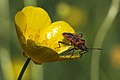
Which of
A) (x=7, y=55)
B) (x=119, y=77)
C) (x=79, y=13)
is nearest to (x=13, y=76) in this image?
(x=7, y=55)

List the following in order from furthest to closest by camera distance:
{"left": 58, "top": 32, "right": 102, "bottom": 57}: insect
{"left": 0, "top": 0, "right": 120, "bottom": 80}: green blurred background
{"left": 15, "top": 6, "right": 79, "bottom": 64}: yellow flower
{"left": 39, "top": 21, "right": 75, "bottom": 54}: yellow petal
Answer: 1. {"left": 0, "top": 0, "right": 120, "bottom": 80}: green blurred background
2. {"left": 39, "top": 21, "right": 75, "bottom": 54}: yellow petal
3. {"left": 58, "top": 32, "right": 102, "bottom": 57}: insect
4. {"left": 15, "top": 6, "right": 79, "bottom": 64}: yellow flower

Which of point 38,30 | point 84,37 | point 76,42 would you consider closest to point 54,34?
point 38,30

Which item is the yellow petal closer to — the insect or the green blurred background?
the insect

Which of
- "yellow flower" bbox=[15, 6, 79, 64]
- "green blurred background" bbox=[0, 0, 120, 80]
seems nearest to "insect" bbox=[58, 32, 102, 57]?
"yellow flower" bbox=[15, 6, 79, 64]

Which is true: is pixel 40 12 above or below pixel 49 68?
above

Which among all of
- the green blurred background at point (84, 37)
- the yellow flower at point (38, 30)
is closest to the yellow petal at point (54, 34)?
the yellow flower at point (38, 30)

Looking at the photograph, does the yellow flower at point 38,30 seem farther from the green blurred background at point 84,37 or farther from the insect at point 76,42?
the green blurred background at point 84,37

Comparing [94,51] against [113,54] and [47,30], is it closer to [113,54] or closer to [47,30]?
[113,54]
